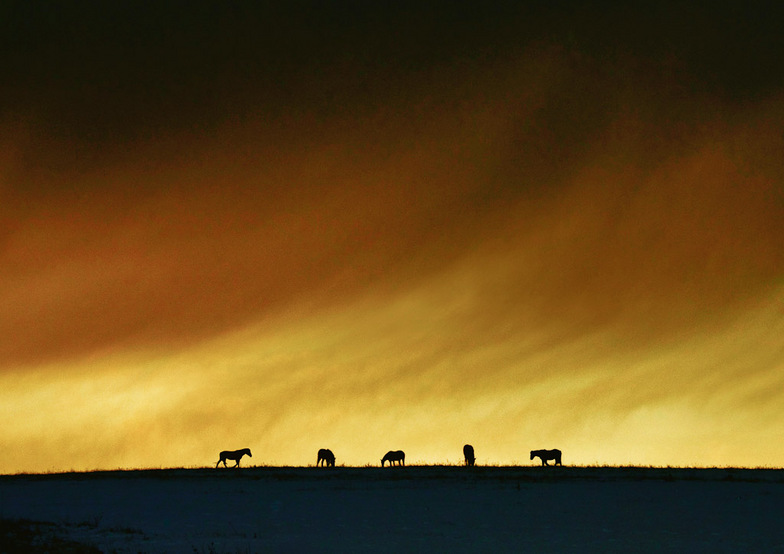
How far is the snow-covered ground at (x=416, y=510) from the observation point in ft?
90.7

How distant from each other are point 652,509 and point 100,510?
23.9 metres

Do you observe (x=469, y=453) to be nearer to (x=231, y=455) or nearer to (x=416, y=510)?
(x=231, y=455)

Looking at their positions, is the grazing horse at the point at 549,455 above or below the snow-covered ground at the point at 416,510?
above

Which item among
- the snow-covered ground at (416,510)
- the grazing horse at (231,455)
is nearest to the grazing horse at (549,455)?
the snow-covered ground at (416,510)

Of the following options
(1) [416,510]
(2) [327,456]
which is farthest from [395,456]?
(1) [416,510]

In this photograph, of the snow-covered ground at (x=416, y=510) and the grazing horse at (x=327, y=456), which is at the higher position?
the grazing horse at (x=327, y=456)

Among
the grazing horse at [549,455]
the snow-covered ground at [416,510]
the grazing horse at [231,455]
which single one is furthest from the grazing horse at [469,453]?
the grazing horse at [231,455]

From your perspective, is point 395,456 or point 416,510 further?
Answer: point 395,456

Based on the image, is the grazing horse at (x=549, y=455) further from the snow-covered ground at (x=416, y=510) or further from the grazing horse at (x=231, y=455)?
the grazing horse at (x=231, y=455)

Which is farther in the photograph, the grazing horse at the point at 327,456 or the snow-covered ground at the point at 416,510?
the grazing horse at the point at 327,456

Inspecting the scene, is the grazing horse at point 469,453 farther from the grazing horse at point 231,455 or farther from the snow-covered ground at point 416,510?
the grazing horse at point 231,455

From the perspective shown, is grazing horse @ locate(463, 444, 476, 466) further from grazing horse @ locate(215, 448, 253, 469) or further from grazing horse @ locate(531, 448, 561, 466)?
grazing horse @ locate(215, 448, 253, 469)

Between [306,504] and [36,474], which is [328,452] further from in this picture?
[306,504]

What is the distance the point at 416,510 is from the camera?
3603cm
